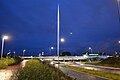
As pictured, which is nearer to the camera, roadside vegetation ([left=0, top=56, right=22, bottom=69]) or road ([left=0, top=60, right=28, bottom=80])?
road ([left=0, top=60, right=28, bottom=80])

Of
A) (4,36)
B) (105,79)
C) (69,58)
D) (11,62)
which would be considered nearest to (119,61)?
(11,62)

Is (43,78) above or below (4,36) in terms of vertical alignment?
below

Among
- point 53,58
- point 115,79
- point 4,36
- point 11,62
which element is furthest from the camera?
point 53,58

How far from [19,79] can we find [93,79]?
668 inches

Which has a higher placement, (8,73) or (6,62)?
(6,62)

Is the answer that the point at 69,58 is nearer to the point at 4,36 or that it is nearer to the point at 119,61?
the point at 119,61

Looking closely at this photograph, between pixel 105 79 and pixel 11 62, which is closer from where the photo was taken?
pixel 105 79

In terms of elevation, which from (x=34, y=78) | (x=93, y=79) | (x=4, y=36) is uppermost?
(x=4, y=36)

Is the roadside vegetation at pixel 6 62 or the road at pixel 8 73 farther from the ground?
the roadside vegetation at pixel 6 62

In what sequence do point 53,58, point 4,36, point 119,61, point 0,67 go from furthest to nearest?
point 53,58
point 119,61
point 4,36
point 0,67

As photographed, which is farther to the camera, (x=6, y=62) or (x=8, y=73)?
(x=6, y=62)

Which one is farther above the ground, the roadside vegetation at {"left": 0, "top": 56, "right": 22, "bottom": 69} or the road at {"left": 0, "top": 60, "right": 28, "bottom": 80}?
the roadside vegetation at {"left": 0, "top": 56, "right": 22, "bottom": 69}

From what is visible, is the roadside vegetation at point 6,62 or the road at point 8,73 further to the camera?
the roadside vegetation at point 6,62

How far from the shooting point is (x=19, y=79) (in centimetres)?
845
